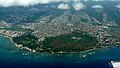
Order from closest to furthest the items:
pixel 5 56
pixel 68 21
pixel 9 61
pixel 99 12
Answer: pixel 9 61 < pixel 5 56 < pixel 68 21 < pixel 99 12

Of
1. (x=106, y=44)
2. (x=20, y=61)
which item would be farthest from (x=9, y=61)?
(x=106, y=44)

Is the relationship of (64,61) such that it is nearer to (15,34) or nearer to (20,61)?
(20,61)

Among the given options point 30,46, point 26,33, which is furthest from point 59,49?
point 26,33

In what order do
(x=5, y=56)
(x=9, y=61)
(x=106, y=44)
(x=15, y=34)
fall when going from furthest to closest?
(x=15, y=34), (x=106, y=44), (x=5, y=56), (x=9, y=61)

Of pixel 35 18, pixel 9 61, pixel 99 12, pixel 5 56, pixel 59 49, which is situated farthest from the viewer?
pixel 99 12

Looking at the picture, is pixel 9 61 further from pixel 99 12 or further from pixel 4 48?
pixel 99 12

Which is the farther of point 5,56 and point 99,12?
point 99,12
